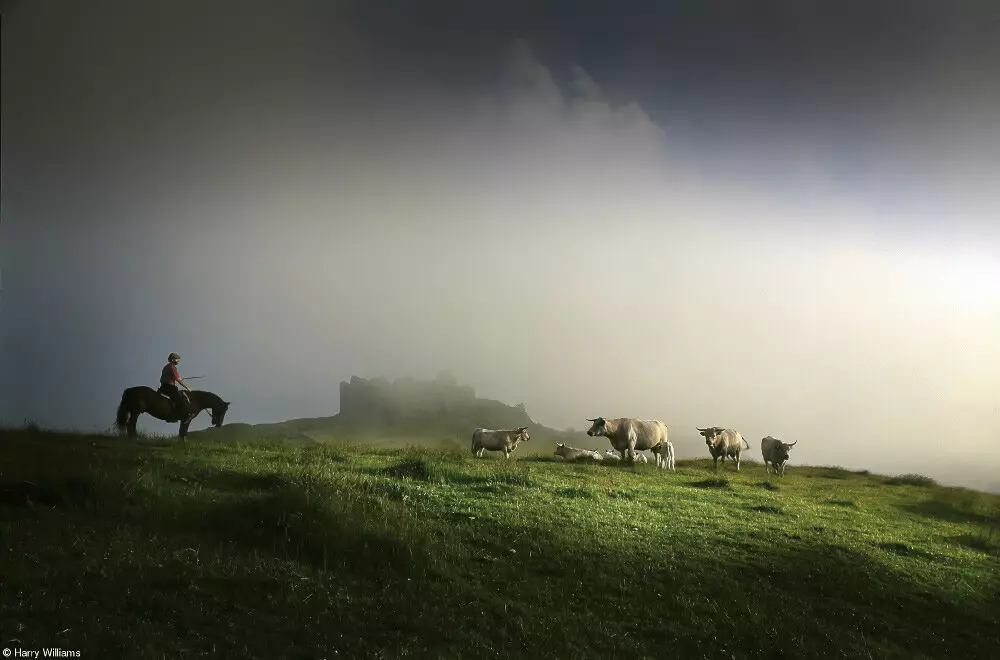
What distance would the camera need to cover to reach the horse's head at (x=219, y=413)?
2377cm

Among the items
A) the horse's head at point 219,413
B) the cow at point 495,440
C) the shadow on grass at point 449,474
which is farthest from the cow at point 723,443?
the horse's head at point 219,413

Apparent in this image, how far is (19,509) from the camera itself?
1129cm

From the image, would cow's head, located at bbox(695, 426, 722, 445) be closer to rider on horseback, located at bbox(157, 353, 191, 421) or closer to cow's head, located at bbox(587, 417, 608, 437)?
cow's head, located at bbox(587, 417, 608, 437)

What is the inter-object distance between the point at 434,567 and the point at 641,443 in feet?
66.9

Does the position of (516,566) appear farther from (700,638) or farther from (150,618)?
(150,618)

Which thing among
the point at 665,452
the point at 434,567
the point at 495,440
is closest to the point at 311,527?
the point at 434,567

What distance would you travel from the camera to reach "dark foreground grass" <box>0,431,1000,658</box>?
8445mm

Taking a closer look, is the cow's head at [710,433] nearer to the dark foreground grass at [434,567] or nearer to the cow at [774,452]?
the cow at [774,452]

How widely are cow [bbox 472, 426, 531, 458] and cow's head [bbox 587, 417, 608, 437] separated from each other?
3039 mm

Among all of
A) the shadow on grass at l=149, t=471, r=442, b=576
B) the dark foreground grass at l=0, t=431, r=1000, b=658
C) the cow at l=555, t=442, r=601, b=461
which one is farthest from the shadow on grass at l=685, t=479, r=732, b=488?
the shadow on grass at l=149, t=471, r=442, b=576

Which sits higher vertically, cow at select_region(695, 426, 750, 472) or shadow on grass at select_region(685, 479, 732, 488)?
cow at select_region(695, 426, 750, 472)

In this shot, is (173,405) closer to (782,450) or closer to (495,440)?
(495,440)

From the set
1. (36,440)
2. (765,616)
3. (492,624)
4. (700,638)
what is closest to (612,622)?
(700,638)

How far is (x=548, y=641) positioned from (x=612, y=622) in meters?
1.47
